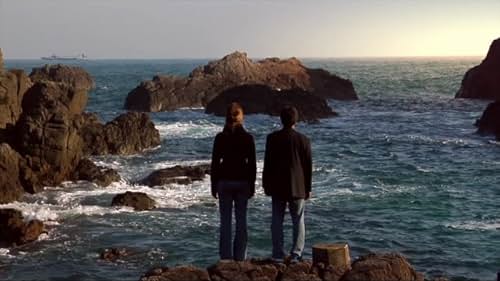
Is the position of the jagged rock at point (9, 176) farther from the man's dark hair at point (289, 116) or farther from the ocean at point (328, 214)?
the man's dark hair at point (289, 116)

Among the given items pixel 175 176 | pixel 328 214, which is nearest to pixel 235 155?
pixel 328 214

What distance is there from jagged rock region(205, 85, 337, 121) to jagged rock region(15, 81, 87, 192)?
1262 inches

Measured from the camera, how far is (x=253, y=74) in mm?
81438

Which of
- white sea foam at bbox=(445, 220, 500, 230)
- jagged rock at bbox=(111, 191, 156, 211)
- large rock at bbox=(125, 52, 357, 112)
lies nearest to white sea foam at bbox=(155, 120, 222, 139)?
large rock at bbox=(125, 52, 357, 112)

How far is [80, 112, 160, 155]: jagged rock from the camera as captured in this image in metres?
35.8

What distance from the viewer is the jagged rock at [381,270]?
9133 mm

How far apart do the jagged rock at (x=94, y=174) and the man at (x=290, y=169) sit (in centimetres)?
1737

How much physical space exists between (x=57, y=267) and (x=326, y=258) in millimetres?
8345

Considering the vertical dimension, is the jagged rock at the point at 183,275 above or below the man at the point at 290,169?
below

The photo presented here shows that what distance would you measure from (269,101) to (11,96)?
36.3m

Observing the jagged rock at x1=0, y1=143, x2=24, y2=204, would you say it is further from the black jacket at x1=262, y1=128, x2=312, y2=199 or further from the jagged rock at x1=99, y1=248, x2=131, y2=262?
the black jacket at x1=262, y1=128, x2=312, y2=199

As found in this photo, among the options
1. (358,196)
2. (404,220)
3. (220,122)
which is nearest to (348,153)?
(358,196)

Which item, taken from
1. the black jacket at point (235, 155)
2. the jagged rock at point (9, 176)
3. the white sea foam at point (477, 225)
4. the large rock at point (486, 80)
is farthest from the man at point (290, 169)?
the large rock at point (486, 80)

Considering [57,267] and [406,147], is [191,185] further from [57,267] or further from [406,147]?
[406,147]
